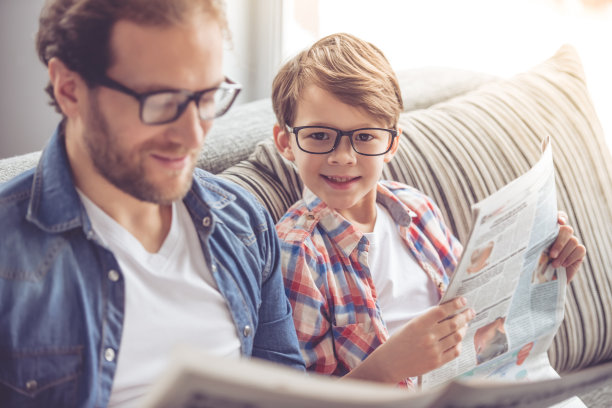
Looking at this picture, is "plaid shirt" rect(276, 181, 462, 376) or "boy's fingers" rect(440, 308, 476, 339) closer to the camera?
"boy's fingers" rect(440, 308, 476, 339)

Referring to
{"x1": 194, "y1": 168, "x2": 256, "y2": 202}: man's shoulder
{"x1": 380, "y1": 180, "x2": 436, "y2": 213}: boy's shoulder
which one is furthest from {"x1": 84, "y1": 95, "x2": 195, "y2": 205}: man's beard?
{"x1": 380, "y1": 180, "x2": 436, "y2": 213}: boy's shoulder

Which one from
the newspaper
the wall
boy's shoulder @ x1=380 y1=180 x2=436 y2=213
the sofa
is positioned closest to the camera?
the newspaper

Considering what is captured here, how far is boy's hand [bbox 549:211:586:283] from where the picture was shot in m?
1.13

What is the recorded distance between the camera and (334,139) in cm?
110

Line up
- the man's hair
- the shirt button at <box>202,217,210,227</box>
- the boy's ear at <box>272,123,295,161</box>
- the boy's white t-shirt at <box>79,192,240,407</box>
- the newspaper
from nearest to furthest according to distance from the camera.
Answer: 1. the newspaper
2. the man's hair
3. the boy's white t-shirt at <box>79,192,240,407</box>
4. the shirt button at <box>202,217,210,227</box>
5. the boy's ear at <box>272,123,295,161</box>

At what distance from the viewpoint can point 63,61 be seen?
0.74 m

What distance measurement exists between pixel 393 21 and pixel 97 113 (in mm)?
1805

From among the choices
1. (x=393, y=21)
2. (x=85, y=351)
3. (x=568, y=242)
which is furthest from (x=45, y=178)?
(x=393, y=21)

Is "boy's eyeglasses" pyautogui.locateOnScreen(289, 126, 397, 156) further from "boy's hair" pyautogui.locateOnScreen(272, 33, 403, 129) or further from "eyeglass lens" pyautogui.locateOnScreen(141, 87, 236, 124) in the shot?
"eyeglass lens" pyautogui.locateOnScreen(141, 87, 236, 124)

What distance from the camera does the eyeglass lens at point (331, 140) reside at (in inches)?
43.5

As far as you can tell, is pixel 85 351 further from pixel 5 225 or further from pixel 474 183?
pixel 474 183

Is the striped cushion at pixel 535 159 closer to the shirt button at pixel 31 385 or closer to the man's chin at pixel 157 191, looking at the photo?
the man's chin at pixel 157 191

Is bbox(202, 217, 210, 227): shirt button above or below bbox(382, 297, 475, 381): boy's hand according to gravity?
above

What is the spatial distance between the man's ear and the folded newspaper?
0.40 meters
